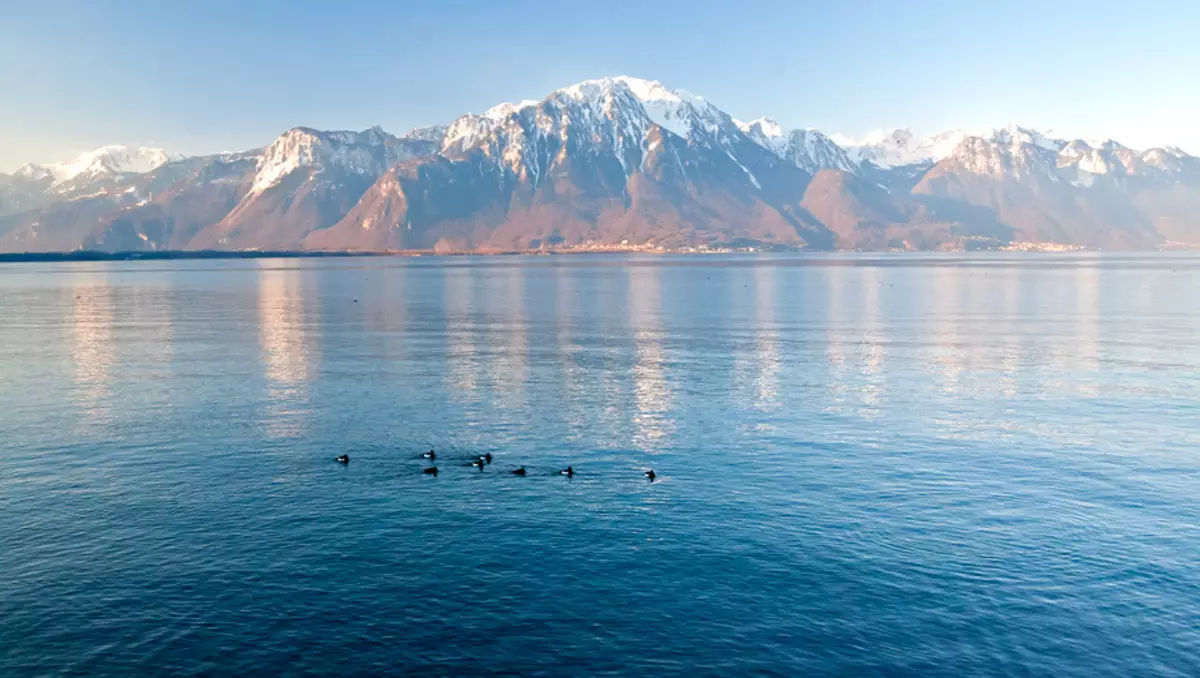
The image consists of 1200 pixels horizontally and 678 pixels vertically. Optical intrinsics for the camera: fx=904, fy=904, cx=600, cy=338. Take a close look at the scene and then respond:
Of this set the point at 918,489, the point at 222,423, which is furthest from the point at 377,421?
the point at 918,489

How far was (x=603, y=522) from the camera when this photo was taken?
55.5 metres

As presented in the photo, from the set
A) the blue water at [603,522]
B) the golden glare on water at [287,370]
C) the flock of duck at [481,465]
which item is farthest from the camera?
the golden glare on water at [287,370]

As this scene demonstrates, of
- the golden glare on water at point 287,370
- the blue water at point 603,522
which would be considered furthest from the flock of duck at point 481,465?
the golden glare on water at point 287,370

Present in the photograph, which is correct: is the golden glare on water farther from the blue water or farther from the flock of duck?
the flock of duck

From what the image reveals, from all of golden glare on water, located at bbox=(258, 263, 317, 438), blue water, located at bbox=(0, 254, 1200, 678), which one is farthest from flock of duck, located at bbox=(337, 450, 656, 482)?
golden glare on water, located at bbox=(258, 263, 317, 438)

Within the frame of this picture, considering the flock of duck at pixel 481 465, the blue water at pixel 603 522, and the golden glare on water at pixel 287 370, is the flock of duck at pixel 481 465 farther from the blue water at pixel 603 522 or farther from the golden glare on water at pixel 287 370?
the golden glare on water at pixel 287 370

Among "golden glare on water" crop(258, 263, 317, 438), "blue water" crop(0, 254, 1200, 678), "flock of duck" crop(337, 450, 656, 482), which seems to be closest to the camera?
"blue water" crop(0, 254, 1200, 678)

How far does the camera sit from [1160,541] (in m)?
51.8

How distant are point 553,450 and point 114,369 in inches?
2751

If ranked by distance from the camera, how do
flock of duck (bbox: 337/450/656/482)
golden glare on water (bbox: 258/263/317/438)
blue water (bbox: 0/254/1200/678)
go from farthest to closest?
golden glare on water (bbox: 258/263/317/438), flock of duck (bbox: 337/450/656/482), blue water (bbox: 0/254/1200/678)

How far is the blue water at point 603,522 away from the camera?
39.8 m

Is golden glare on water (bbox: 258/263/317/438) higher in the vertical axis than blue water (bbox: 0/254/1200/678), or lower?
higher

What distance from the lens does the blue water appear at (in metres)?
39.8

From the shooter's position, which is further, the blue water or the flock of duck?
the flock of duck
